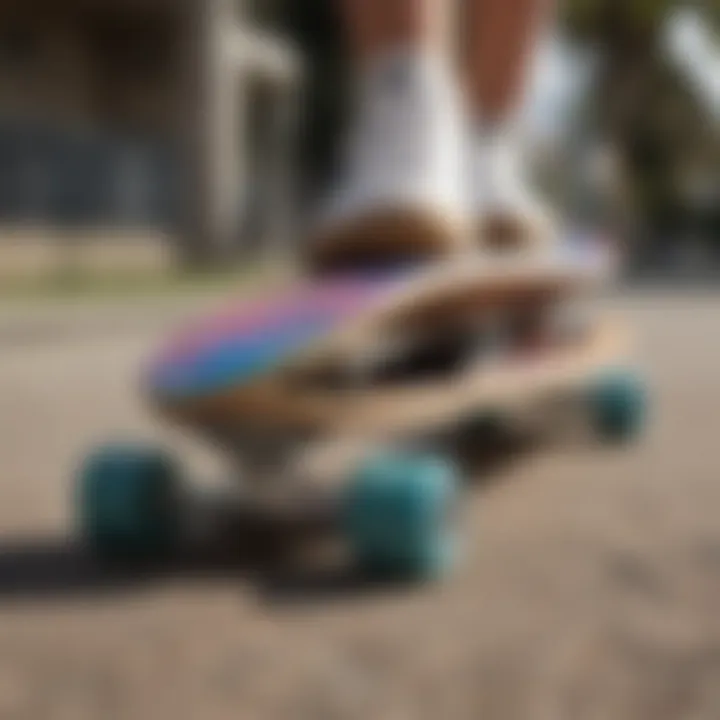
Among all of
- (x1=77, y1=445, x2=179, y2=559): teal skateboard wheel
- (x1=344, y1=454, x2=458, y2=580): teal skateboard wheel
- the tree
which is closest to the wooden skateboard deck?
(x1=77, y1=445, x2=179, y2=559): teal skateboard wheel

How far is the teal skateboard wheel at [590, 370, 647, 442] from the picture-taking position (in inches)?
141

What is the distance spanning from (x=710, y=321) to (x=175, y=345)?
6419 mm

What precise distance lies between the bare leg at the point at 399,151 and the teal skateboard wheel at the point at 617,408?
3.54ft

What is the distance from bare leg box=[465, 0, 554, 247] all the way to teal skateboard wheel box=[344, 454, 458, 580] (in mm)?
1022

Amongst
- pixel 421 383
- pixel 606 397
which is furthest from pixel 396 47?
Result: pixel 606 397

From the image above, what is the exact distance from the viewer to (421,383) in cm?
260

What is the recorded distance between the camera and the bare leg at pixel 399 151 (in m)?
2.58

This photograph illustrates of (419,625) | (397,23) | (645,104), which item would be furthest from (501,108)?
(645,104)

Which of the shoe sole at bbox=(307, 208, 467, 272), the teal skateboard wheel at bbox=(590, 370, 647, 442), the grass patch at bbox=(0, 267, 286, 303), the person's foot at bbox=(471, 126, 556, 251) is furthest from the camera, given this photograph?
the grass patch at bbox=(0, 267, 286, 303)

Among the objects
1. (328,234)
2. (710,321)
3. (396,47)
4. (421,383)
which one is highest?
(396,47)

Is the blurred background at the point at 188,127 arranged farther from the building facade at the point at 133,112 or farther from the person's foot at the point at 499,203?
the person's foot at the point at 499,203

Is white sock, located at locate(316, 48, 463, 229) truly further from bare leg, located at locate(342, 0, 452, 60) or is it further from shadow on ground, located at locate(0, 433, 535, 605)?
shadow on ground, located at locate(0, 433, 535, 605)

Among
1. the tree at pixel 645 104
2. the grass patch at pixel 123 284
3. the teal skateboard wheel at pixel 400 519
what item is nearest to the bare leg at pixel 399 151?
the teal skateboard wheel at pixel 400 519

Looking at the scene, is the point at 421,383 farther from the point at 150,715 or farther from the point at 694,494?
the point at 150,715
